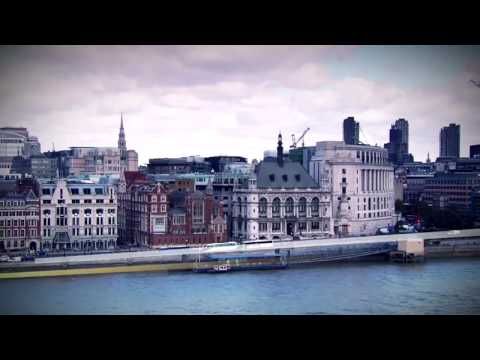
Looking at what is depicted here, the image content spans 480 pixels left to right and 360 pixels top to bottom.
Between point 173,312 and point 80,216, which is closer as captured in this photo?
point 173,312

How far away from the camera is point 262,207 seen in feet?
50.1

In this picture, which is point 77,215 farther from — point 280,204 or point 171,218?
point 280,204

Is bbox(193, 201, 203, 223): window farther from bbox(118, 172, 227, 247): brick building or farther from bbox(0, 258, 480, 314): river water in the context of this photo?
bbox(0, 258, 480, 314): river water

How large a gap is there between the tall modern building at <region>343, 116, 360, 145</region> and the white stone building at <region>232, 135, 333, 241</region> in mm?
1261

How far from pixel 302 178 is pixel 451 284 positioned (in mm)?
5708

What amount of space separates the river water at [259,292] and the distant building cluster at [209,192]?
2.07m

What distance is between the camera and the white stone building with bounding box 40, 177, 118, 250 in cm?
1298

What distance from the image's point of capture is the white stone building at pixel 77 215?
13.0 meters

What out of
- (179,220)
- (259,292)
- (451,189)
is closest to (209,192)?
(179,220)

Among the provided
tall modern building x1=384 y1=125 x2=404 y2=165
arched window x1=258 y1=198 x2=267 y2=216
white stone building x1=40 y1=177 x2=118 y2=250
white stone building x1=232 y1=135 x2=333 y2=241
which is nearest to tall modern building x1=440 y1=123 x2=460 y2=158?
tall modern building x1=384 y1=125 x2=404 y2=165

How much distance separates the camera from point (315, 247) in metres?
13.5
